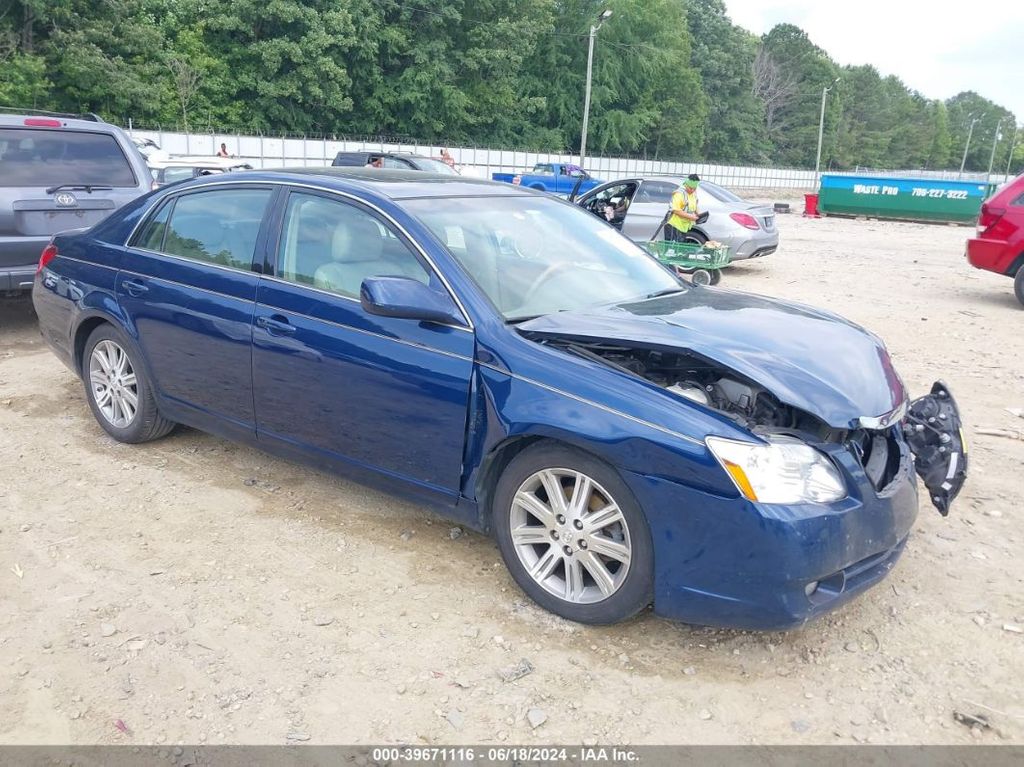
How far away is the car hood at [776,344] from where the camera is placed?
3.07 metres

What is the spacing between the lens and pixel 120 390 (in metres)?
4.91

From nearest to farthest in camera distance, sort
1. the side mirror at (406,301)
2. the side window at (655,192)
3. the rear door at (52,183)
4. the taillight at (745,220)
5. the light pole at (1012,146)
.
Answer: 1. the side mirror at (406,301)
2. the rear door at (52,183)
3. the taillight at (745,220)
4. the side window at (655,192)
5. the light pole at (1012,146)

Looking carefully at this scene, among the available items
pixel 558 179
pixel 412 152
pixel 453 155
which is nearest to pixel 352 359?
pixel 558 179

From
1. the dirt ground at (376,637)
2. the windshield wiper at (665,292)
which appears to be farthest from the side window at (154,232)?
the windshield wiper at (665,292)

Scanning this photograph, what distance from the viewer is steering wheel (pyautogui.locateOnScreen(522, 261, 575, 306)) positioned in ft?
12.1

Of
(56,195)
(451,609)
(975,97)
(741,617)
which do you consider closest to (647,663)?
(741,617)

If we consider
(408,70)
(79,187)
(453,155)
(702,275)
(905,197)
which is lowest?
(702,275)

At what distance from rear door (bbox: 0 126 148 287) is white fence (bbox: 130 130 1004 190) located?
13664 mm

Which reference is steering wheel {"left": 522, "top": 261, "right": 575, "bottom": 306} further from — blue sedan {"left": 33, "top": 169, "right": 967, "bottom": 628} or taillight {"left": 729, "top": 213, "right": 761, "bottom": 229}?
taillight {"left": 729, "top": 213, "right": 761, "bottom": 229}

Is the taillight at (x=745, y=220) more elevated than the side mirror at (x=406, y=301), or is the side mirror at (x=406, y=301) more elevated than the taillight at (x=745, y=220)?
the side mirror at (x=406, y=301)

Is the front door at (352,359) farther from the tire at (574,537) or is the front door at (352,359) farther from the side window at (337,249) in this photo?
the tire at (574,537)

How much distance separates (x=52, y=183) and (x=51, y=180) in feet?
0.10

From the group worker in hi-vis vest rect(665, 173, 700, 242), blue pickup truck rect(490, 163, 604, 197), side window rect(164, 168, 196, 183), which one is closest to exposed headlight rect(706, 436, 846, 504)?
worker in hi-vis vest rect(665, 173, 700, 242)

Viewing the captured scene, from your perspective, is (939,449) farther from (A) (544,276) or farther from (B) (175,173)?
(B) (175,173)
